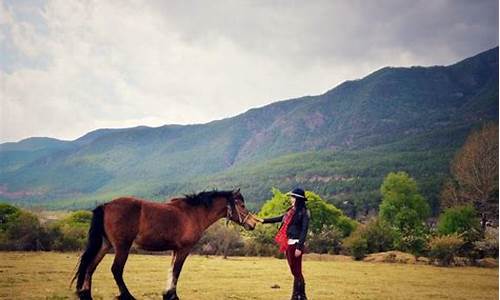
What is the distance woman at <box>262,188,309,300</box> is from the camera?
9502 mm

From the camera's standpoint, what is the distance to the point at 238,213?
31.9 ft

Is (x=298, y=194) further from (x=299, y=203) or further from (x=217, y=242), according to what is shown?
(x=217, y=242)

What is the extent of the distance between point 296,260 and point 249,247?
22876mm

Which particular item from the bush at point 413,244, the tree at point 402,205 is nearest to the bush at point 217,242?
the bush at point 413,244

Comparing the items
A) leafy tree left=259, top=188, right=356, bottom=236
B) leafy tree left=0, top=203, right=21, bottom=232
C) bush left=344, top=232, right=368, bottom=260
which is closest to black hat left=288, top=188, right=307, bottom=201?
leafy tree left=0, top=203, right=21, bottom=232

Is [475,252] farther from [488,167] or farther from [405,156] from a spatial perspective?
[405,156]

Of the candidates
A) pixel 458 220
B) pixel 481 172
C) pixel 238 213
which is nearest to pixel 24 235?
pixel 238 213

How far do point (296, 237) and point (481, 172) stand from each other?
4262 centimetres

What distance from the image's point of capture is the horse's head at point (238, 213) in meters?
9.73

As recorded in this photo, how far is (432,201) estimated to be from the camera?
263 ft

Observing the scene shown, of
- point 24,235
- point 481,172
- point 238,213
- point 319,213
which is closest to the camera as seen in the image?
point 238,213

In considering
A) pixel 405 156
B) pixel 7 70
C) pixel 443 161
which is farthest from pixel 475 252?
pixel 405 156

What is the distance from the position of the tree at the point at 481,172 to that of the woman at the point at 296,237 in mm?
40687

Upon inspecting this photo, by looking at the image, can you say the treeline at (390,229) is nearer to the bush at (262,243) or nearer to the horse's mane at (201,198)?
the bush at (262,243)
